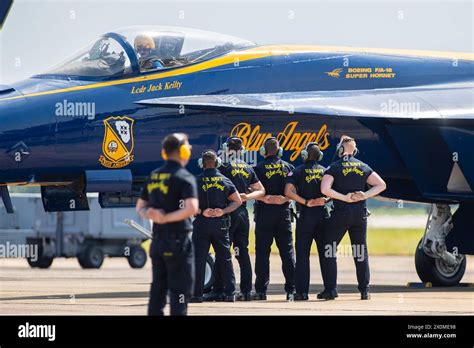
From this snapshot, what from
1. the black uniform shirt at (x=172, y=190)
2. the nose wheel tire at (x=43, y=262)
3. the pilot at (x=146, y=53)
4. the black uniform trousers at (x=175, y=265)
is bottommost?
the nose wheel tire at (x=43, y=262)

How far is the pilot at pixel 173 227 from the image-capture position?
922 centimetres

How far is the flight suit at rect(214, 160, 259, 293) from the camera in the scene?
45.8ft

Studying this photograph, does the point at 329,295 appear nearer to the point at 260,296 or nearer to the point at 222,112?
the point at 260,296

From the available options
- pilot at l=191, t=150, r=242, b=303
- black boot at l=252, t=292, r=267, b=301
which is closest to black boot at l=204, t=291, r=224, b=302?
pilot at l=191, t=150, r=242, b=303

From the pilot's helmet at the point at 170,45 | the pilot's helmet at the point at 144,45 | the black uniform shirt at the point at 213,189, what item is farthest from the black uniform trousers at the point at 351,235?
the pilot's helmet at the point at 144,45

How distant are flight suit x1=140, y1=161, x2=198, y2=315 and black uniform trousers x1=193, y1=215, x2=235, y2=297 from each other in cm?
393

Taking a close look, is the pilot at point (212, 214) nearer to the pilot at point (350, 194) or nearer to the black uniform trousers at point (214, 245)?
the black uniform trousers at point (214, 245)

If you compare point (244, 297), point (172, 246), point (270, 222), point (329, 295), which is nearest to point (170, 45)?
point (270, 222)

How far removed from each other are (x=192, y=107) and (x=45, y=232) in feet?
50.5

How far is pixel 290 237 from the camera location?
563 inches

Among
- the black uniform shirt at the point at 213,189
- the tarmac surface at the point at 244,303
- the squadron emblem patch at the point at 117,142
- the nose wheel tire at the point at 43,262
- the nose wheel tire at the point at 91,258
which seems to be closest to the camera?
the tarmac surface at the point at 244,303

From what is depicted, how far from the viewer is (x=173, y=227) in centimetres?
929

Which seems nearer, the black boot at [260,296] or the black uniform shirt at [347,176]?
the black uniform shirt at [347,176]
